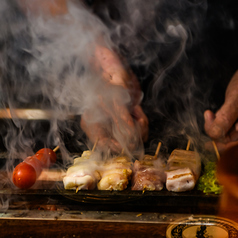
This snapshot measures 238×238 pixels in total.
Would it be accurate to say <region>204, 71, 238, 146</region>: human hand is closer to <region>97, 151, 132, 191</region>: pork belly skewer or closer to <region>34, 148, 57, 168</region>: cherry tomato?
<region>97, 151, 132, 191</region>: pork belly skewer

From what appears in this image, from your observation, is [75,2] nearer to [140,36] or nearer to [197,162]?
[140,36]

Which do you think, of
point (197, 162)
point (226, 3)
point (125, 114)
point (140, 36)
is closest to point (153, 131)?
point (125, 114)

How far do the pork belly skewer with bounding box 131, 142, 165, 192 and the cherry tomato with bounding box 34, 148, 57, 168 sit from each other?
4.16ft

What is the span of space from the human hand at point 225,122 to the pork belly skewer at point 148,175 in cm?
100

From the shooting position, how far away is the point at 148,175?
3.46 metres

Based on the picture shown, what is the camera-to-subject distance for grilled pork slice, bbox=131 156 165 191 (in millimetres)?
3369

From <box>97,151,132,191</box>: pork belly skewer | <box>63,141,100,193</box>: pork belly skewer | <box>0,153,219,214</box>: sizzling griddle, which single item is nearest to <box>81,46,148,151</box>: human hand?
<box>97,151,132,191</box>: pork belly skewer

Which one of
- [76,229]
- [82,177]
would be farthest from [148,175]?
[76,229]

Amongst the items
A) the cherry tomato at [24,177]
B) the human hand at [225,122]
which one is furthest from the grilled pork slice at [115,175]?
the human hand at [225,122]

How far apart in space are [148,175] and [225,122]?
5.04 feet

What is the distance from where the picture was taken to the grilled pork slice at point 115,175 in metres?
3.38

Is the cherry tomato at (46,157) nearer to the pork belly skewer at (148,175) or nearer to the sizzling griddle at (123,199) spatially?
the sizzling griddle at (123,199)

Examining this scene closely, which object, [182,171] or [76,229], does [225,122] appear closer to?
[182,171]

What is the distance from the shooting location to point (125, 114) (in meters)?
4.19
